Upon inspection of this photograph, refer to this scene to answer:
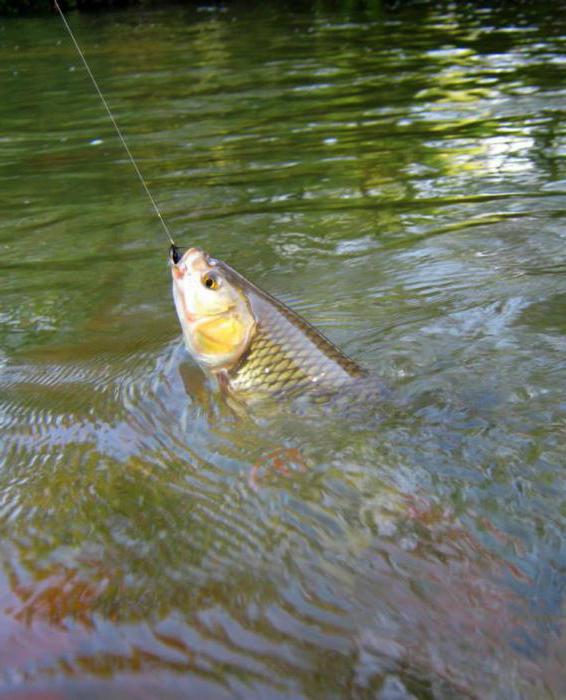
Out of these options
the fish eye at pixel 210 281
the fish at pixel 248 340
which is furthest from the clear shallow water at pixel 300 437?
the fish eye at pixel 210 281

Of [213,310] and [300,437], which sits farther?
[213,310]

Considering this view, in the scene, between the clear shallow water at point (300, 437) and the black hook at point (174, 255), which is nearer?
the clear shallow water at point (300, 437)

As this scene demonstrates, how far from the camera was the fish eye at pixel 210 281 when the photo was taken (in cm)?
351

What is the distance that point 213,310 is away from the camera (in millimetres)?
3512

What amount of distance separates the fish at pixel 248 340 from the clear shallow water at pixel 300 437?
124mm

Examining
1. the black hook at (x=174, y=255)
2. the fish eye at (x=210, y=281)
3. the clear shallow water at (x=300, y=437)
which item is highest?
the black hook at (x=174, y=255)

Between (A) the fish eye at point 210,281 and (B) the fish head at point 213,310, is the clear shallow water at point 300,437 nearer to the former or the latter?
(B) the fish head at point 213,310

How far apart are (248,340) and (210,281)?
294 millimetres

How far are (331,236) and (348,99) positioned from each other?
513cm

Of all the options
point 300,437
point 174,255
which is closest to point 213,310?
point 174,255

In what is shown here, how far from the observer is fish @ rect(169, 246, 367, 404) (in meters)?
3.30

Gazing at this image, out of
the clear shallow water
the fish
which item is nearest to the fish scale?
the fish

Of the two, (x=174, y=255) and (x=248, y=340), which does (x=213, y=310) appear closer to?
(x=248, y=340)

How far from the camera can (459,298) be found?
4570 mm
